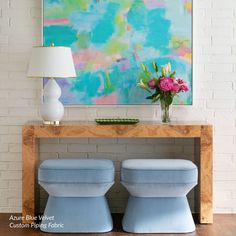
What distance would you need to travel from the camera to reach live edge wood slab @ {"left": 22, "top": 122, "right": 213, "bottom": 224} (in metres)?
4.37

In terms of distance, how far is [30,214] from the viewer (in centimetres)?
445

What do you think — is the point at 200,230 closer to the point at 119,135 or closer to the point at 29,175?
the point at 119,135

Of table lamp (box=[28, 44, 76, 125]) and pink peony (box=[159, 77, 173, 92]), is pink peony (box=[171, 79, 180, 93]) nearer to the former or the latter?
pink peony (box=[159, 77, 173, 92])

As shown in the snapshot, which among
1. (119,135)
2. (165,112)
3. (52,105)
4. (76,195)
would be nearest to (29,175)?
(76,195)

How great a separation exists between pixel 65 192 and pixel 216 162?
52.7 inches

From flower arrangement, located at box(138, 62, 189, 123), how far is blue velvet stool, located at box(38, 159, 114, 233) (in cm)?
69

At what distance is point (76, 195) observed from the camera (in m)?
4.25

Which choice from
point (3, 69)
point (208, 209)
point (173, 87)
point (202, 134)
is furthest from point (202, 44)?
point (3, 69)

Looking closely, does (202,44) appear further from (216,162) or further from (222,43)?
(216,162)

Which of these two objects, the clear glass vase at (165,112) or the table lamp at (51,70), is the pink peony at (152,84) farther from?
the table lamp at (51,70)

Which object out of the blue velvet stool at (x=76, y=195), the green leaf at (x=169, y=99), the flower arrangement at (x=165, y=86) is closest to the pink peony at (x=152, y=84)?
the flower arrangement at (x=165, y=86)

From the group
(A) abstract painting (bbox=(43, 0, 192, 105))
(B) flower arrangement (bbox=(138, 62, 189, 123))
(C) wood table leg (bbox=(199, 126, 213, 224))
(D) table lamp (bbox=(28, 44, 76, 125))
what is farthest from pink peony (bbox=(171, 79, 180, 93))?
(D) table lamp (bbox=(28, 44, 76, 125))

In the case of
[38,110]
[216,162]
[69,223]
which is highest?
[38,110]

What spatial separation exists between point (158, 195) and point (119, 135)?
525 millimetres
